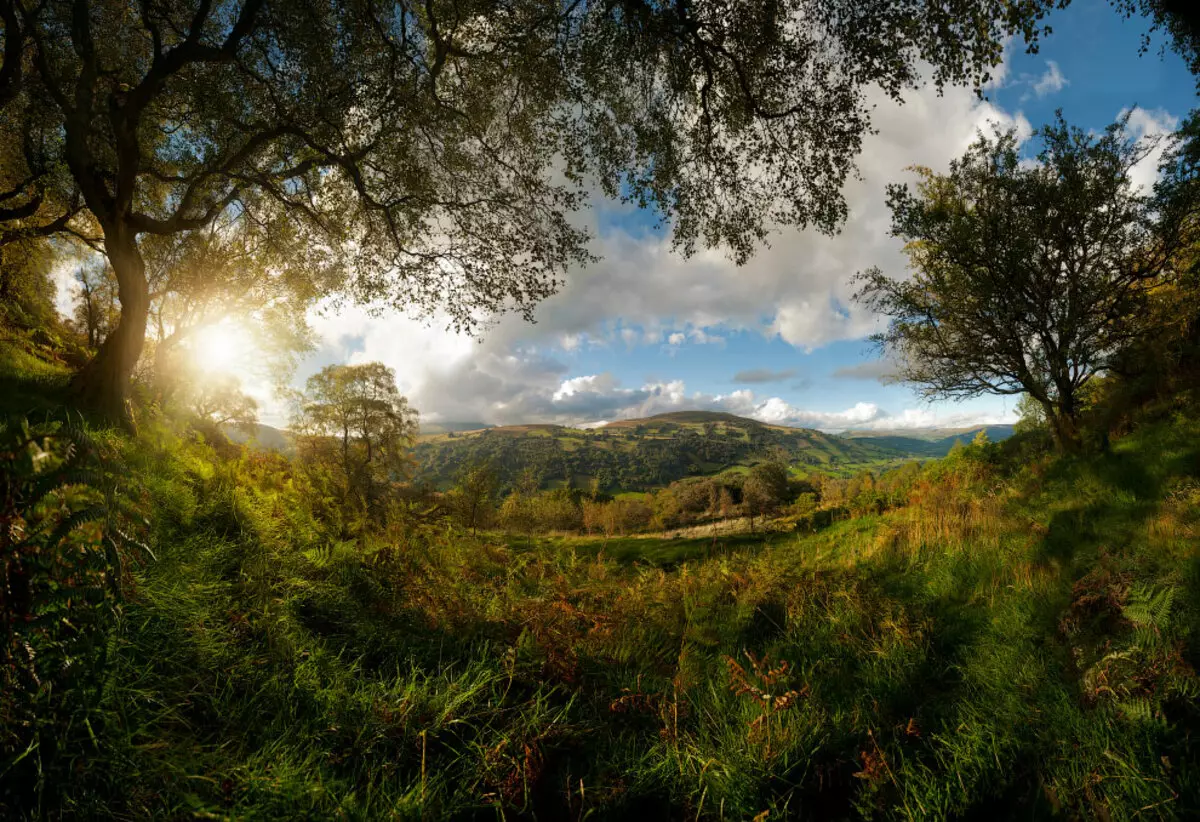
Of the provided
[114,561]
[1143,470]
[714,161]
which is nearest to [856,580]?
[1143,470]

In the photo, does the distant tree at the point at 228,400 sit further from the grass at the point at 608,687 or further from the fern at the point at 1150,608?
the fern at the point at 1150,608

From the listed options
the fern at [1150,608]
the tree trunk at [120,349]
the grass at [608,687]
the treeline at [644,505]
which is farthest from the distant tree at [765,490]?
the tree trunk at [120,349]

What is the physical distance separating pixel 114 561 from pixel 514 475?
193188 mm

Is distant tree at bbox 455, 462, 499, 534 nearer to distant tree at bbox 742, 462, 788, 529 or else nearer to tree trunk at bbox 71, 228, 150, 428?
tree trunk at bbox 71, 228, 150, 428

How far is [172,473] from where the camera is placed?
6.15m

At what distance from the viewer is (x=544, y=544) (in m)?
9.73

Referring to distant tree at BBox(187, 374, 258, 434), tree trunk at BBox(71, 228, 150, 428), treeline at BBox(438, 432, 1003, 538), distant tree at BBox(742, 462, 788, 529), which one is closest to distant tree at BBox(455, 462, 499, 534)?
treeline at BBox(438, 432, 1003, 538)

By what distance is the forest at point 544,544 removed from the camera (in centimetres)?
254

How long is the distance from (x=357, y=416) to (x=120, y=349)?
3143 centimetres

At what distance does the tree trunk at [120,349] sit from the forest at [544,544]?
0.09m

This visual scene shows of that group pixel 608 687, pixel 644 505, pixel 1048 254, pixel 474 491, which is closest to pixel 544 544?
pixel 608 687

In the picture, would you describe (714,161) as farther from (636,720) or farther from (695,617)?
(636,720)

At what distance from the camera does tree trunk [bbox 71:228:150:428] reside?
8453 millimetres

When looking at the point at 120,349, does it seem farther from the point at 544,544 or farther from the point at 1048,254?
the point at 1048,254
